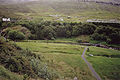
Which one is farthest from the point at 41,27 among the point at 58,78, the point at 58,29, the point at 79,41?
the point at 58,78

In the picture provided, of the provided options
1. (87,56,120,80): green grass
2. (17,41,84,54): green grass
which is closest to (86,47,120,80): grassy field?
(87,56,120,80): green grass

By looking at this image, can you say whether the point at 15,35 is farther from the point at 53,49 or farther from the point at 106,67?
the point at 106,67

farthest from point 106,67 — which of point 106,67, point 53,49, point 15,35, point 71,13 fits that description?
point 71,13

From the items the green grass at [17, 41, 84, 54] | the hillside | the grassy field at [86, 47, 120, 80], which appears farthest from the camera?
the hillside

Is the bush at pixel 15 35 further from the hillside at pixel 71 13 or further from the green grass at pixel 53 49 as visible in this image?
the hillside at pixel 71 13

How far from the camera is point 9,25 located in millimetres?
95688

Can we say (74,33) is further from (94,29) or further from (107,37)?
(107,37)

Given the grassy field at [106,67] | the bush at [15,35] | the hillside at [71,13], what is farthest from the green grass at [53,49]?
the hillside at [71,13]

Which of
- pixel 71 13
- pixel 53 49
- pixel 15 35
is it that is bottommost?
pixel 53 49

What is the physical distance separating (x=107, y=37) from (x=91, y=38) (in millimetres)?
12228

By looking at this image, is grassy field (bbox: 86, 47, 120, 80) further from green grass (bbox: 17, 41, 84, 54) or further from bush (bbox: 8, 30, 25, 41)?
bush (bbox: 8, 30, 25, 41)

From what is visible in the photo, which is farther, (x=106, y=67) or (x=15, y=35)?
(x=15, y=35)

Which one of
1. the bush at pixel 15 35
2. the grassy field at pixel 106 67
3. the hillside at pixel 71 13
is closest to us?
the grassy field at pixel 106 67

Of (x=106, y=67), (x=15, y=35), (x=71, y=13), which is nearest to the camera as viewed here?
(x=106, y=67)
